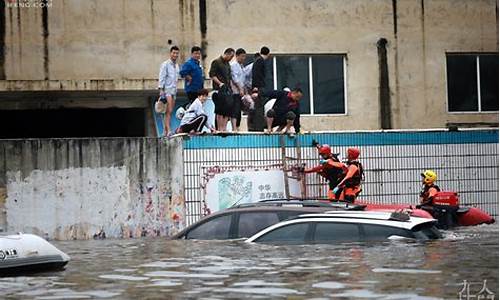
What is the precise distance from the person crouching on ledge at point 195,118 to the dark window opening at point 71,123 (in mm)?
5009

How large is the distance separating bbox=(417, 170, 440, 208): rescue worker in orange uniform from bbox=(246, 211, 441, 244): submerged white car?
476 cm

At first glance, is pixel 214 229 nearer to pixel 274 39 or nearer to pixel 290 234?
pixel 290 234

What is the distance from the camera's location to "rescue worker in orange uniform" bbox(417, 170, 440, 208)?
67.9 feet

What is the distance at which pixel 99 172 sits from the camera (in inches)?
839

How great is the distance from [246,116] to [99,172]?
5.21 metres

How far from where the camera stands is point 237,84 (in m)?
23.0

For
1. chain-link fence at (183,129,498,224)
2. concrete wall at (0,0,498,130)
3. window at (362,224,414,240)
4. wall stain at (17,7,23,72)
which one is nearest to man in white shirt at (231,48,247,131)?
chain-link fence at (183,129,498,224)

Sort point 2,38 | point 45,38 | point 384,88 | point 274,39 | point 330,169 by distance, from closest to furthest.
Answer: point 330,169 < point 2,38 < point 45,38 < point 274,39 < point 384,88

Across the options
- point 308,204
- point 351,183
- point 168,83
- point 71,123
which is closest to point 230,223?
point 308,204

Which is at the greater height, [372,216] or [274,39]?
[274,39]

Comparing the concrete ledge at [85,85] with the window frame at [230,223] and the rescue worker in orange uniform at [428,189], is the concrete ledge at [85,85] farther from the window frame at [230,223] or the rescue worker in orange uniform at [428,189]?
the window frame at [230,223]

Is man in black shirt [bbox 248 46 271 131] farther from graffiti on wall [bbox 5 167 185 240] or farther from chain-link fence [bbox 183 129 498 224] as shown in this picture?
graffiti on wall [bbox 5 167 185 240]

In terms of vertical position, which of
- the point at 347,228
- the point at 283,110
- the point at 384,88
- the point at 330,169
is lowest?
the point at 347,228

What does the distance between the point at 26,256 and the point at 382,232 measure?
4.70m
